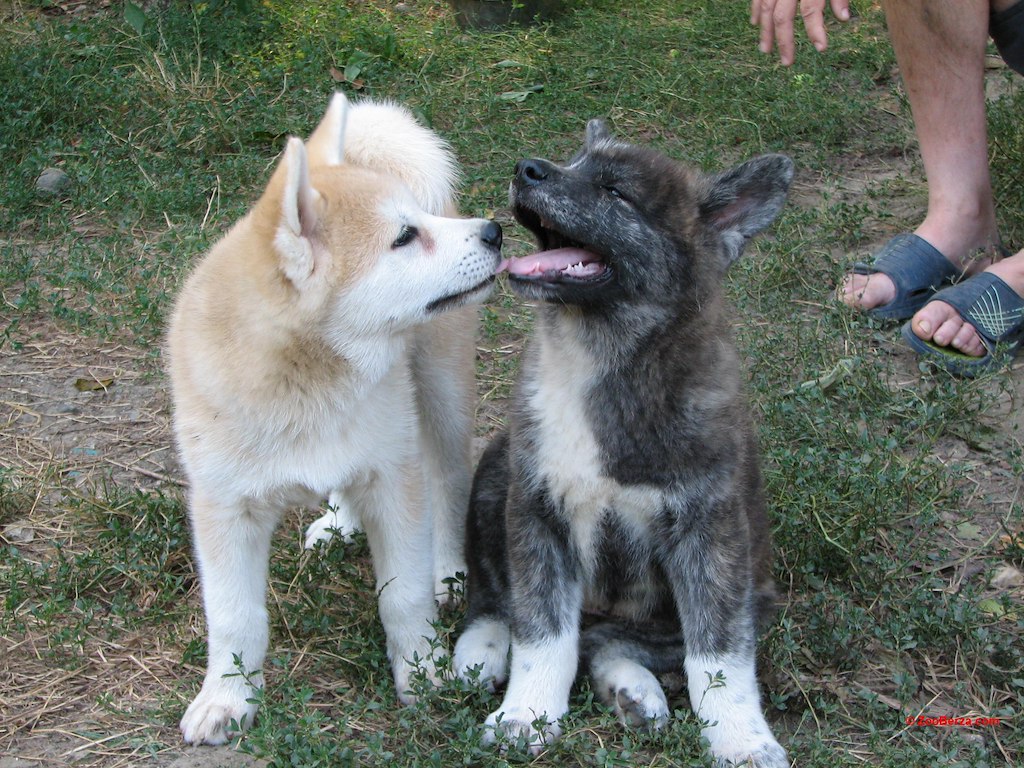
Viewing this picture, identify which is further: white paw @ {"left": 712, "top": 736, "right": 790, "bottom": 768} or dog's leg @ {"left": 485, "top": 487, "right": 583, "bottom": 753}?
dog's leg @ {"left": 485, "top": 487, "right": 583, "bottom": 753}

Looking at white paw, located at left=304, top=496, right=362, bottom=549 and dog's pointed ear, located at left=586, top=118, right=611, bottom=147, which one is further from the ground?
dog's pointed ear, located at left=586, top=118, right=611, bottom=147

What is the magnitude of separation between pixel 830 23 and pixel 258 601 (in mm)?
6281

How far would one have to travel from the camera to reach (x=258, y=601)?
291 cm

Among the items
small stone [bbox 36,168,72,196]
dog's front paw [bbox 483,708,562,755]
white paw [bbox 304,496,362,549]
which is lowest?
small stone [bbox 36,168,72,196]

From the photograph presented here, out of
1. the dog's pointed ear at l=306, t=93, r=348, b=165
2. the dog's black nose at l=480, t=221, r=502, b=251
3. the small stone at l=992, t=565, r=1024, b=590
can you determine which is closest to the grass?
the small stone at l=992, t=565, r=1024, b=590

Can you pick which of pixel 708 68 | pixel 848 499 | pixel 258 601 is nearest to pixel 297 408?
pixel 258 601

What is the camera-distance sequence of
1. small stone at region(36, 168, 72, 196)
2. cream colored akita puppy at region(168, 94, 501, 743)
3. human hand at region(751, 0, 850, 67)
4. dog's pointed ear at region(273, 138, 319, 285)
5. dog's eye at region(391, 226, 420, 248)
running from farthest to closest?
small stone at region(36, 168, 72, 196), human hand at region(751, 0, 850, 67), dog's eye at region(391, 226, 420, 248), cream colored akita puppy at region(168, 94, 501, 743), dog's pointed ear at region(273, 138, 319, 285)

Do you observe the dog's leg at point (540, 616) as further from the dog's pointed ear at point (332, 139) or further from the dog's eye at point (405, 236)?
the dog's pointed ear at point (332, 139)

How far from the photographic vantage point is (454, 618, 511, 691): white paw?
121 inches

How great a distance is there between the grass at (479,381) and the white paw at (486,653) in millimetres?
87

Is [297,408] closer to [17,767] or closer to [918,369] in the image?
[17,767]

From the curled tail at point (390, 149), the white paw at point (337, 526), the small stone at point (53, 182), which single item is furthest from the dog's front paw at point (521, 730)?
the small stone at point (53, 182)

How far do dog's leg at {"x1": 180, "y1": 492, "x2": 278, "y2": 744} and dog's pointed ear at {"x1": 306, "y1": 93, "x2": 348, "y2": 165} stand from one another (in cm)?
99

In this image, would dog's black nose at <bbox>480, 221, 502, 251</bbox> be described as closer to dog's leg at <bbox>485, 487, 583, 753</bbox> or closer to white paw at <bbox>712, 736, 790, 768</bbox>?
dog's leg at <bbox>485, 487, 583, 753</bbox>
